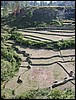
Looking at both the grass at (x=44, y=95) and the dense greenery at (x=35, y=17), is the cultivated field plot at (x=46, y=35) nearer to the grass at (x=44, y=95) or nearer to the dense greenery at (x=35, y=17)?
the dense greenery at (x=35, y=17)

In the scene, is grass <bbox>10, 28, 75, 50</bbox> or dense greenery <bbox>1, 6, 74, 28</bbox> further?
dense greenery <bbox>1, 6, 74, 28</bbox>

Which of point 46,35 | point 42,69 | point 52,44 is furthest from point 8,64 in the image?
point 46,35

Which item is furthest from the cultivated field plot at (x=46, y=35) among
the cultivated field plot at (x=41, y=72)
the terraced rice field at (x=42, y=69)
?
the cultivated field plot at (x=41, y=72)

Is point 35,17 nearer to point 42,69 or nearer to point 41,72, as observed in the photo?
point 42,69

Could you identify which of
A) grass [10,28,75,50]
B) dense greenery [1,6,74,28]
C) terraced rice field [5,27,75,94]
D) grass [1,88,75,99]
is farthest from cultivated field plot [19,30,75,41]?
grass [1,88,75,99]

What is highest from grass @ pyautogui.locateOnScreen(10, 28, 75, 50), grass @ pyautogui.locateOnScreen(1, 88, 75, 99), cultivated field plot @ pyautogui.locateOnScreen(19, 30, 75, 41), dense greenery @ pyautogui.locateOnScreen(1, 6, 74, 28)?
dense greenery @ pyautogui.locateOnScreen(1, 6, 74, 28)

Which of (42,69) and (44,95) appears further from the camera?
(42,69)

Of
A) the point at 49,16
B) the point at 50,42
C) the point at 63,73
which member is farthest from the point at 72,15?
the point at 63,73

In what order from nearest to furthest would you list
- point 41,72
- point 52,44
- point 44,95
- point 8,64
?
point 44,95
point 8,64
point 41,72
point 52,44

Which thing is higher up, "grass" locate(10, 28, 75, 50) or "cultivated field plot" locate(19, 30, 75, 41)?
"cultivated field plot" locate(19, 30, 75, 41)

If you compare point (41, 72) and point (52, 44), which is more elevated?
point (52, 44)

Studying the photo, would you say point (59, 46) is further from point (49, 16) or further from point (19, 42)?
point (49, 16)

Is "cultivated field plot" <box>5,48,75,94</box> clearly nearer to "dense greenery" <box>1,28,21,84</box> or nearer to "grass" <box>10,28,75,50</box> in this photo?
"dense greenery" <box>1,28,21,84</box>
